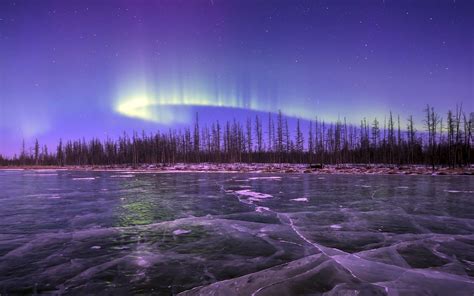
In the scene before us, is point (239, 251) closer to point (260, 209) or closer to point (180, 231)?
point (180, 231)

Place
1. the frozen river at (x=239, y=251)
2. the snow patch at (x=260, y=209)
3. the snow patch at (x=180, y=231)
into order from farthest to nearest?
the snow patch at (x=260, y=209)
the snow patch at (x=180, y=231)
the frozen river at (x=239, y=251)

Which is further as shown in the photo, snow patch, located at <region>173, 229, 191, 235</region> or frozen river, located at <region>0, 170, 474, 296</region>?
snow patch, located at <region>173, 229, 191, 235</region>

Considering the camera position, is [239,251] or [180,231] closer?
[239,251]

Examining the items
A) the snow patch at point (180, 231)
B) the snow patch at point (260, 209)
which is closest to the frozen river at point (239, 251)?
the snow patch at point (260, 209)

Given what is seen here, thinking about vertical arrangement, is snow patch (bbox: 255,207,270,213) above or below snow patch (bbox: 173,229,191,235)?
below

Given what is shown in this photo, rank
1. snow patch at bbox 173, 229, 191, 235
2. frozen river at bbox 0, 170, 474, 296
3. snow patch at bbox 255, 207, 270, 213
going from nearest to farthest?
frozen river at bbox 0, 170, 474, 296
snow patch at bbox 173, 229, 191, 235
snow patch at bbox 255, 207, 270, 213

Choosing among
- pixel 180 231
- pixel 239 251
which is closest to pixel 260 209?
pixel 180 231

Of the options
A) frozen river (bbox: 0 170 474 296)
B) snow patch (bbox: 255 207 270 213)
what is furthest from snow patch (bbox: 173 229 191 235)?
snow patch (bbox: 255 207 270 213)

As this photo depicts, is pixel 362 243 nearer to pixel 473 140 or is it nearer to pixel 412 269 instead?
pixel 412 269

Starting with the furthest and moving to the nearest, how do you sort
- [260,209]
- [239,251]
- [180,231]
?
[260,209] < [180,231] < [239,251]

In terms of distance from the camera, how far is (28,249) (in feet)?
25.5

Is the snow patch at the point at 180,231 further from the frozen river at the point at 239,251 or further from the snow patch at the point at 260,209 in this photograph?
the snow patch at the point at 260,209

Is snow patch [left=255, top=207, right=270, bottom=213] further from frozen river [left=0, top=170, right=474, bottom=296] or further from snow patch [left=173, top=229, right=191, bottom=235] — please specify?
snow patch [left=173, top=229, right=191, bottom=235]

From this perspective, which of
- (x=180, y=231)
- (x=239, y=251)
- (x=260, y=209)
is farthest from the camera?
(x=260, y=209)
